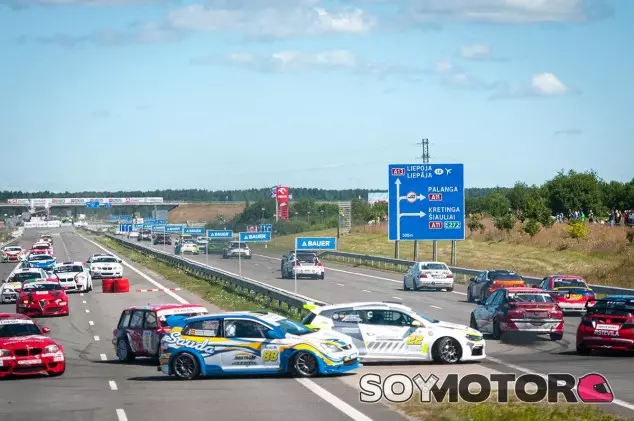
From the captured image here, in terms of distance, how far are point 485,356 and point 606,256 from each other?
47743mm

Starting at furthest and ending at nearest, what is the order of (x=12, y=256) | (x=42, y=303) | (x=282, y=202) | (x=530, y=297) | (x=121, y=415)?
(x=282, y=202) → (x=12, y=256) → (x=42, y=303) → (x=530, y=297) → (x=121, y=415)

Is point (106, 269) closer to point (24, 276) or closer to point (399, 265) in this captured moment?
point (24, 276)

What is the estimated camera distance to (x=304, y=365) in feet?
71.8

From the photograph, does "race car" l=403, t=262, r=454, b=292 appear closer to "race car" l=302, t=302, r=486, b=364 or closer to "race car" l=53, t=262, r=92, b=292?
"race car" l=53, t=262, r=92, b=292

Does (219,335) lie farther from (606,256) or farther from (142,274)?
(606,256)

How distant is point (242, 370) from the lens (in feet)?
72.2

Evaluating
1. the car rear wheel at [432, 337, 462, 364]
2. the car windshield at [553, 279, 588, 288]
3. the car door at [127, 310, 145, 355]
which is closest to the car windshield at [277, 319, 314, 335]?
the car rear wheel at [432, 337, 462, 364]

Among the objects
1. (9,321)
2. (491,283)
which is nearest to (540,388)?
(9,321)

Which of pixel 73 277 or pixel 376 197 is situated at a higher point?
pixel 376 197

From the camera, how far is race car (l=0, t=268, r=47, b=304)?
46.6 meters

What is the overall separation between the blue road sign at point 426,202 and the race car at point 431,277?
1805cm

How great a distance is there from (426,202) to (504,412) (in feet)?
58.9

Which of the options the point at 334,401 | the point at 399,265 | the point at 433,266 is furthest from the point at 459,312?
the point at 399,265

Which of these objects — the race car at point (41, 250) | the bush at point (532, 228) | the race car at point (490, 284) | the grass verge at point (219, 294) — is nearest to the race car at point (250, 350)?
the grass verge at point (219, 294)
